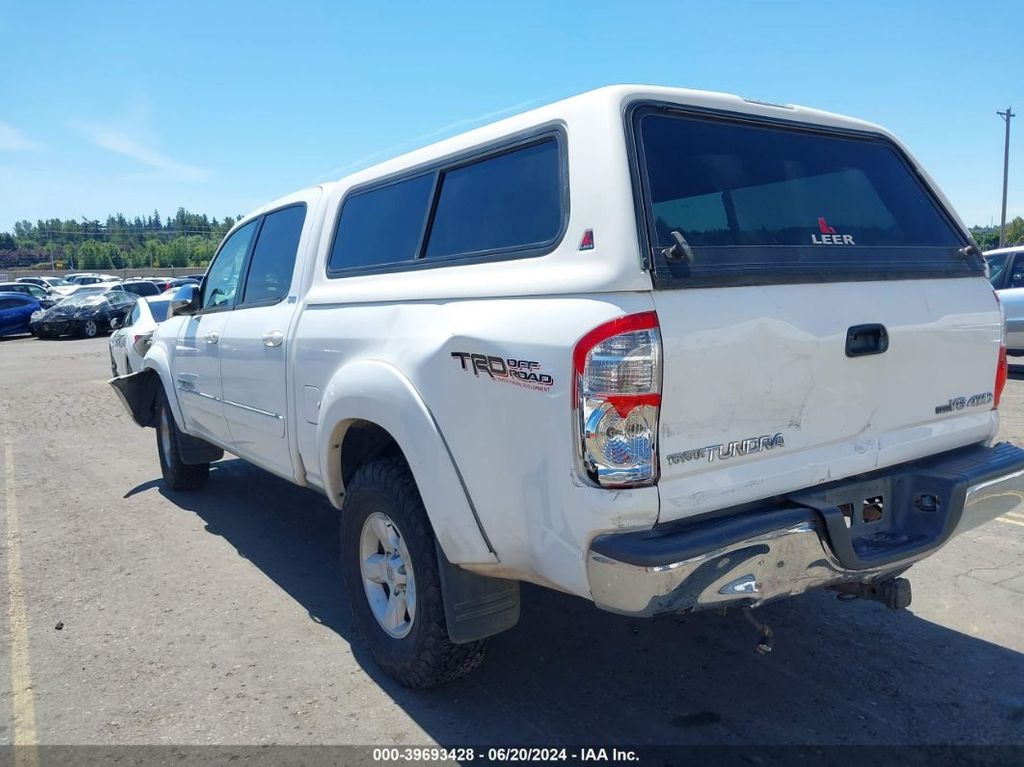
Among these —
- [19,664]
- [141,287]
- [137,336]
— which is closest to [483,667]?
[19,664]

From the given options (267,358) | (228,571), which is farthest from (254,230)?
(228,571)

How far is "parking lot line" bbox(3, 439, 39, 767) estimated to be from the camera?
10.5ft

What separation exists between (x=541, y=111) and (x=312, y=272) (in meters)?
1.73

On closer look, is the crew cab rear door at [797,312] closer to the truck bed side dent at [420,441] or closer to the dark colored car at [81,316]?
the truck bed side dent at [420,441]

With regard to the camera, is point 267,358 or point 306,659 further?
point 267,358

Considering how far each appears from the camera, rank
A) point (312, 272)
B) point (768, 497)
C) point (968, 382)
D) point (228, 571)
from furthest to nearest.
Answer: point (228, 571)
point (312, 272)
point (968, 382)
point (768, 497)

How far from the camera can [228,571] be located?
498cm

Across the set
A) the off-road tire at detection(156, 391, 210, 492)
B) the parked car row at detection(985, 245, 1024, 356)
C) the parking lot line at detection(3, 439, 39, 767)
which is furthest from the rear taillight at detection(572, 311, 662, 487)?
the parked car row at detection(985, 245, 1024, 356)

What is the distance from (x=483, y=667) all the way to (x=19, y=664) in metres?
2.22

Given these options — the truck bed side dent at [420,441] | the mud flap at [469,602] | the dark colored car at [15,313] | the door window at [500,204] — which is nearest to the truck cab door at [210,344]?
the truck bed side dent at [420,441]

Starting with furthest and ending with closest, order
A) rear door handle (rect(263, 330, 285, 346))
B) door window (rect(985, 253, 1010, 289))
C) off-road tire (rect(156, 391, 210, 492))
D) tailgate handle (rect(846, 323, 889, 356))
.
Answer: door window (rect(985, 253, 1010, 289)) < off-road tire (rect(156, 391, 210, 492)) < rear door handle (rect(263, 330, 285, 346)) < tailgate handle (rect(846, 323, 889, 356))

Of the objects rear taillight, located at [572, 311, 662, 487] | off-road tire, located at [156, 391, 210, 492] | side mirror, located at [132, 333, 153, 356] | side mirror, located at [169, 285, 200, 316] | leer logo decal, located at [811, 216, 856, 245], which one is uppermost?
leer logo decal, located at [811, 216, 856, 245]

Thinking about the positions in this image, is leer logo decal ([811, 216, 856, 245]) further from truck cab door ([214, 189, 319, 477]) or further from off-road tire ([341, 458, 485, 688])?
truck cab door ([214, 189, 319, 477])

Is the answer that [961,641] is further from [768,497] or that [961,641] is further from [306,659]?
[306,659]
